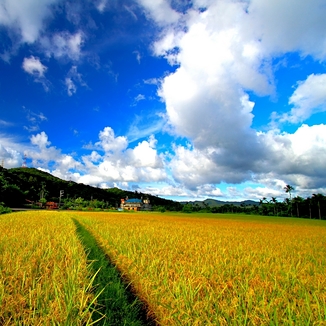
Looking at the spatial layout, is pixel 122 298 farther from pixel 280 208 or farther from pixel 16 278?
pixel 280 208

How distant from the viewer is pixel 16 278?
10.2 feet

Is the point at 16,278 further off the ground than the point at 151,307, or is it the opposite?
the point at 16,278

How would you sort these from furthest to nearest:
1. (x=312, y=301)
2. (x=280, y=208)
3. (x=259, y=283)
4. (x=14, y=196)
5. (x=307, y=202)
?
(x=280, y=208)
(x=307, y=202)
(x=14, y=196)
(x=259, y=283)
(x=312, y=301)

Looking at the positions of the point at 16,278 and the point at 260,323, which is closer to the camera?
the point at 260,323

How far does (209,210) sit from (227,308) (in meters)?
102

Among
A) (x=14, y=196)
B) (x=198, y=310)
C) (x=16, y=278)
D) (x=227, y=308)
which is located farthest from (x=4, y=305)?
(x=14, y=196)

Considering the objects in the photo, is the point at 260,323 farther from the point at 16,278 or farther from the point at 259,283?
the point at 16,278

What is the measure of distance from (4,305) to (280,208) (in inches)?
4430

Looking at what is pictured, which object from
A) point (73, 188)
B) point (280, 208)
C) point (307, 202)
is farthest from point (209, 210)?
point (73, 188)

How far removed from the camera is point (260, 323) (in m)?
2.27

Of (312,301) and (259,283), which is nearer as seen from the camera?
(312,301)

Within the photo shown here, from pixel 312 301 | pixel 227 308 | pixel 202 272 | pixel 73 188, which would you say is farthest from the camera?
pixel 73 188

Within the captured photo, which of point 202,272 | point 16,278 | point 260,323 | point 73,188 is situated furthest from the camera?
point 73,188

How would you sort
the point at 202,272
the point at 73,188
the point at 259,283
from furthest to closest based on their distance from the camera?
the point at 73,188
the point at 202,272
the point at 259,283
